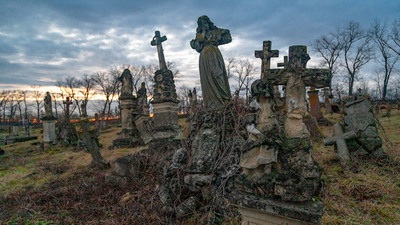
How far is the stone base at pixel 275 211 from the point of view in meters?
1.86

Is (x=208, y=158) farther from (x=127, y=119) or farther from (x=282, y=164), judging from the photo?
(x=127, y=119)

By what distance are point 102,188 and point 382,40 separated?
112 ft

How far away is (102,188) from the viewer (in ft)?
15.9

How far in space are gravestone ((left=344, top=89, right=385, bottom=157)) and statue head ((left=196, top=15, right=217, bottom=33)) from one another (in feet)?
14.4

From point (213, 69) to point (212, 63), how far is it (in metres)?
0.15

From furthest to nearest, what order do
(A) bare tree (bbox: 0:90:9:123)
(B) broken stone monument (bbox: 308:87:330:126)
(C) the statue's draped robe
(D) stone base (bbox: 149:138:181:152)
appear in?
(A) bare tree (bbox: 0:90:9:123)
(B) broken stone monument (bbox: 308:87:330:126)
(D) stone base (bbox: 149:138:181:152)
(C) the statue's draped robe

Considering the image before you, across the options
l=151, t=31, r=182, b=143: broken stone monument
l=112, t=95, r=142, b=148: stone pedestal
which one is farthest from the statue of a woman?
l=112, t=95, r=142, b=148: stone pedestal

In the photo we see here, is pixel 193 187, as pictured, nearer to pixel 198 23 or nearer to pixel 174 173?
pixel 174 173

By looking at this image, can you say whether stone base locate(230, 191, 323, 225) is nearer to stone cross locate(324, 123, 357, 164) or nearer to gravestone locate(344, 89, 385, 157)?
stone cross locate(324, 123, 357, 164)

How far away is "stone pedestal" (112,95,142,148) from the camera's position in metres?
10.7

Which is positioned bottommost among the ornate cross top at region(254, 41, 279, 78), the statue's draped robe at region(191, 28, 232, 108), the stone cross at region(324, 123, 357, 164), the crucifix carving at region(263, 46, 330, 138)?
the stone cross at region(324, 123, 357, 164)

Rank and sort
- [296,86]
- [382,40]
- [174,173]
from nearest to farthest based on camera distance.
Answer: [296,86] < [174,173] < [382,40]

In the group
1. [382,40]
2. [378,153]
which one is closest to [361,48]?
[382,40]

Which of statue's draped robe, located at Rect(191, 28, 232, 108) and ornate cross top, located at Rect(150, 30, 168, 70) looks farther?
ornate cross top, located at Rect(150, 30, 168, 70)
